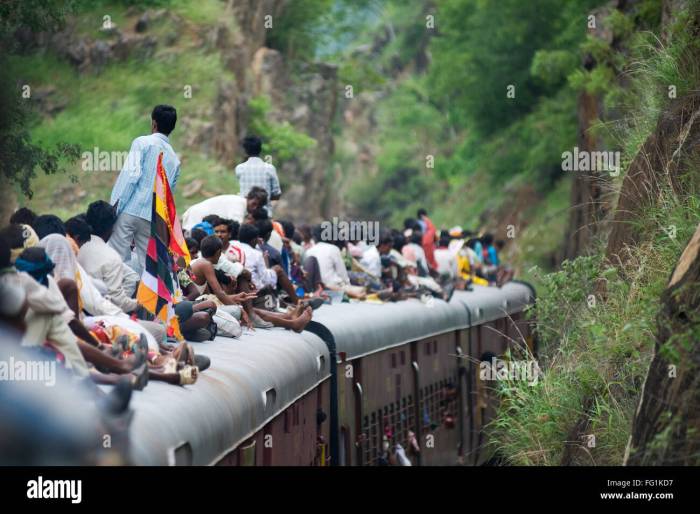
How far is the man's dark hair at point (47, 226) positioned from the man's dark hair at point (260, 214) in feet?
15.1

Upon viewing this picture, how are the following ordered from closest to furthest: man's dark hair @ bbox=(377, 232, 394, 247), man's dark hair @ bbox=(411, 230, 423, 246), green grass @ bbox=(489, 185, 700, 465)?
green grass @ bbox=(489, 185, 700, 465)
man's dark hair @ bbox=(377, 232, 394, 247)
man's dark hair @ bbox=(411, 230, 423, 246)

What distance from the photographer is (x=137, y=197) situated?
9344mm

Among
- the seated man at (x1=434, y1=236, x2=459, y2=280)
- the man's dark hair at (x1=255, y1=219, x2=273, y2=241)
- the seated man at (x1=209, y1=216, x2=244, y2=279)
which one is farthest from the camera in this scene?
the seated man at (x1=434, y1=236, x2=459, y2=280)

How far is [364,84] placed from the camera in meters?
44.6

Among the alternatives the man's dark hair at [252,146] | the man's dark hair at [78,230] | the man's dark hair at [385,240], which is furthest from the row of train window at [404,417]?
the man's dark hair at [78,230]

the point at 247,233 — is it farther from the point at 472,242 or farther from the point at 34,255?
the point at 472,242

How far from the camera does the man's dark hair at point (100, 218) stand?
8.56 metres

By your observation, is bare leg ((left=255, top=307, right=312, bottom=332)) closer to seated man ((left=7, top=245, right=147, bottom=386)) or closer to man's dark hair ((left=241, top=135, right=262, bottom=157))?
man's dark hair ((left=241, top=135, right=262, bottom=157))

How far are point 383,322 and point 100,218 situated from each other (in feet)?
17.2

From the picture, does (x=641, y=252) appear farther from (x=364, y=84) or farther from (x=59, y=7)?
(x=364, y=84)

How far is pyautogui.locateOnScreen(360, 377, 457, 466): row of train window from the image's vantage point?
41.3ft

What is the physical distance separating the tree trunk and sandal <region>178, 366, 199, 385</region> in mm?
2408

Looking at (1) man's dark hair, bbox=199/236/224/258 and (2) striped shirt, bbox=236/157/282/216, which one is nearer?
(1) man's dark hair, bbox=199/236/224/258

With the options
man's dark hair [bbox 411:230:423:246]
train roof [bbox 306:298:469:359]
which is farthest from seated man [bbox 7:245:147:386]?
man's dark hair [bbox 411:230:423:246]
